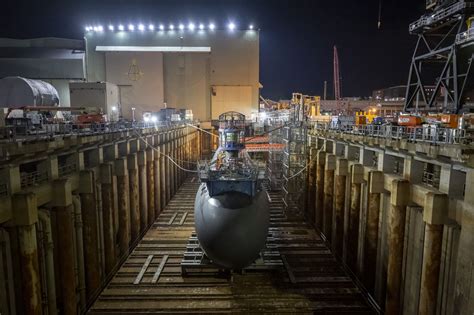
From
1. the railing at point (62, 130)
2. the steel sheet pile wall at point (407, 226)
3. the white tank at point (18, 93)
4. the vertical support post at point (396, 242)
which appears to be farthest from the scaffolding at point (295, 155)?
the white tank at point (18, 93)

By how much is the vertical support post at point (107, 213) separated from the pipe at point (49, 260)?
479cm

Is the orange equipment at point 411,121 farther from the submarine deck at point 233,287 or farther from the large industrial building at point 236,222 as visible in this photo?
the submarine deck at point 233,287

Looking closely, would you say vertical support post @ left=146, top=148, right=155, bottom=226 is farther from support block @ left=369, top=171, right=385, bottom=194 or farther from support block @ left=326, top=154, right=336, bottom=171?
support block @ left=369, top=171, right=385, bottom=194

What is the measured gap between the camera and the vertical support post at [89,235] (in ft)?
49.8

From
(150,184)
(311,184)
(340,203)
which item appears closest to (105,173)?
(150,184)

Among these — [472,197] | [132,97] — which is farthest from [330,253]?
[132,97]

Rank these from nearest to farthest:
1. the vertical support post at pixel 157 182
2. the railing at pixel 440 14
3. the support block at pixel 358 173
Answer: the support block at pixel 358 173 < the vertical support post at pixel 157 182 < the railing at pixel 440 14

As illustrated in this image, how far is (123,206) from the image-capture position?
65.7 feet

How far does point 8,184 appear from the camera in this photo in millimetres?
10594

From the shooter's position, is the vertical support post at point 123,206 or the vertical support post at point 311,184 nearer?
the vertical support post at point 123,206

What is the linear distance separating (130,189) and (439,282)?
18.1 m

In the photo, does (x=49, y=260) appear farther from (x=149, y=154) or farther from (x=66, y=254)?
(x=149, y=154)

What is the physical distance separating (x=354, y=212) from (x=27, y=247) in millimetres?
15183

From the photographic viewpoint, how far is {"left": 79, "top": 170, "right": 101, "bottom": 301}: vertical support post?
1519 cm
